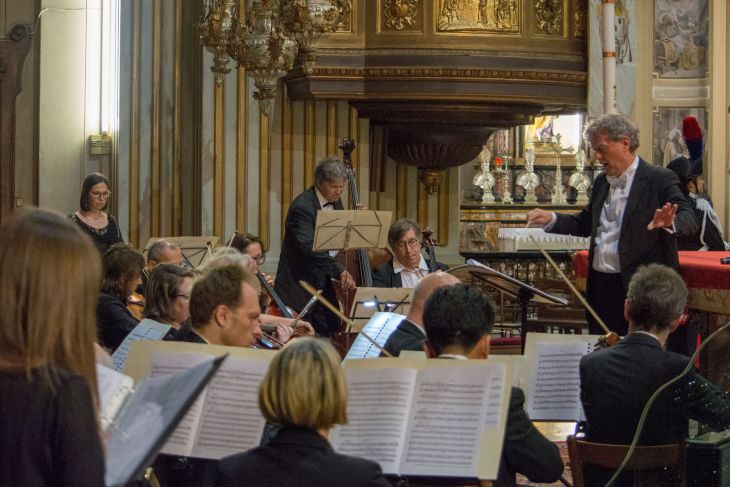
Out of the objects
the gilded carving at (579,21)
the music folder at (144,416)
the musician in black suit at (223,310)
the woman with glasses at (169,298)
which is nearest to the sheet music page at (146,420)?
the music folder at (144,416)

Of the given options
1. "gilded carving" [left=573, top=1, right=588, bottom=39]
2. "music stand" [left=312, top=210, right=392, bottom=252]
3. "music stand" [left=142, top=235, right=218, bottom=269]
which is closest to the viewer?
"music stand" [left=312, top=210, right=392, bottom=252]

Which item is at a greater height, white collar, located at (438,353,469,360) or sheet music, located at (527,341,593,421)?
white collar, located at (438,353,469,360)

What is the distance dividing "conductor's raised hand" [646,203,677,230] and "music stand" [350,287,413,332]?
4.29 ft

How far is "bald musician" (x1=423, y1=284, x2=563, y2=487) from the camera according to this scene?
332 cm

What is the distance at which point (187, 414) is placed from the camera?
3.20m

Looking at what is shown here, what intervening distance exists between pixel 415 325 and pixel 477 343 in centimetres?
86

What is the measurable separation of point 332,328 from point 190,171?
313cm

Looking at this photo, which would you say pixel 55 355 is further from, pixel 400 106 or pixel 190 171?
pixel 190 171

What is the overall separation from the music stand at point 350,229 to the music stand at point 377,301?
104 cm

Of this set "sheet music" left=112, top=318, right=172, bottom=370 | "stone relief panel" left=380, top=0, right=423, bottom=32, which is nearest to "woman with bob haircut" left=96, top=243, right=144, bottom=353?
"sheet music" left=112, top=318, right=172, bottom=370

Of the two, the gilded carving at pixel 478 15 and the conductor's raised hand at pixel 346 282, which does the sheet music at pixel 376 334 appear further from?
the gilded carving at pixel 478 15

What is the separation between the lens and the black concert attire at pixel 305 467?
2678 mm

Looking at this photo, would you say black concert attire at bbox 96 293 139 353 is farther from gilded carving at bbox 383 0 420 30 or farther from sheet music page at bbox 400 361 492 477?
gilded carving at bbox 383 0 420 30

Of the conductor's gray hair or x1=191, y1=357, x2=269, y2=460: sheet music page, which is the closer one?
x1=191, y1=357, x2=269, y2=460: sheet music page
